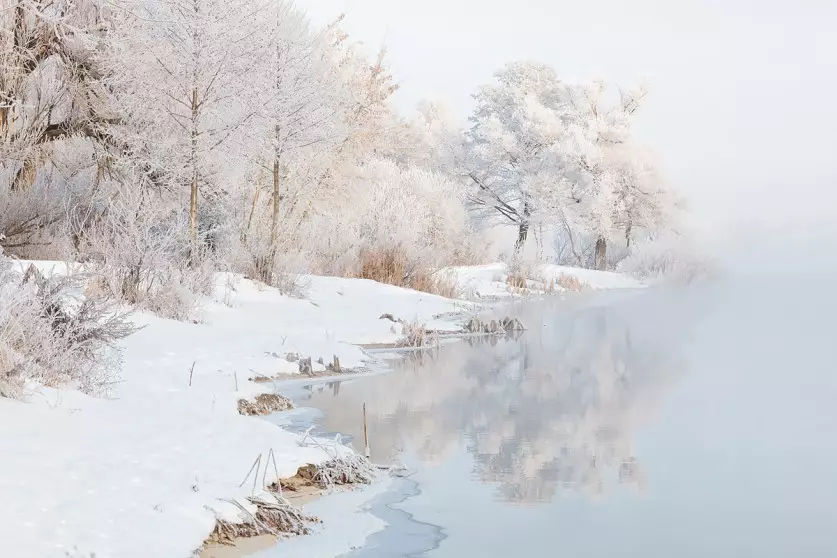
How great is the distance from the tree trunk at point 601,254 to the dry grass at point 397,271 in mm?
20510

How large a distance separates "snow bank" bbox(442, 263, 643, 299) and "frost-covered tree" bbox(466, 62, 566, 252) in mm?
5152

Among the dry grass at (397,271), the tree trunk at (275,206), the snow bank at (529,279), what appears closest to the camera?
the tree trunk at (275,206)

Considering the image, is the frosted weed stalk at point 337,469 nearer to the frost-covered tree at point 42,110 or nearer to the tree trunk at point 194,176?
the tree trunk at point 194,176

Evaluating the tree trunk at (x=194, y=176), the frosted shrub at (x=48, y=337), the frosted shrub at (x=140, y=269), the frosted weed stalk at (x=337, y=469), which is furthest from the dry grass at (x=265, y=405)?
the tree trunk at (x=194, y=176)

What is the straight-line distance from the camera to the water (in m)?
5.94

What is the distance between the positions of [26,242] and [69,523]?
13782 mm

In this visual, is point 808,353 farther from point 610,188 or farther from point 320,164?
point 610,188

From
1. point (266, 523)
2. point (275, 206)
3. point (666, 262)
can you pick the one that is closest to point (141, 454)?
point (266, 523)

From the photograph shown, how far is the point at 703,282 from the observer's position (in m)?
40.6

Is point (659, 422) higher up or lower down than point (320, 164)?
lower down

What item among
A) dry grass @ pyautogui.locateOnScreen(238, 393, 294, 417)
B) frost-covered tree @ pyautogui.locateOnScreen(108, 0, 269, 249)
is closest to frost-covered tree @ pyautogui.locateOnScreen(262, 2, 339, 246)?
frost-covered tree @ pyautogui.locateOnScreen(108, 0, 269, 249)

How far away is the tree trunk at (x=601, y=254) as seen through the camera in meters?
43.2

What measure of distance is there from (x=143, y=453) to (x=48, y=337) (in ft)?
4.93

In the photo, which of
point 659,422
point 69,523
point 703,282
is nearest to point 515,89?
point 703,282
